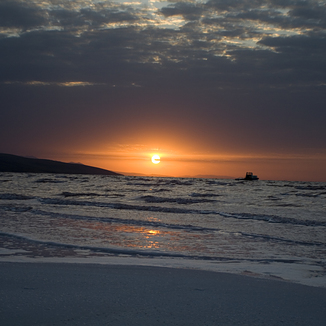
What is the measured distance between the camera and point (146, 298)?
4188mm

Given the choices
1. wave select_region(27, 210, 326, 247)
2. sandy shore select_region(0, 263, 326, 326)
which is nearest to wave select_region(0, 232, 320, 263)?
sandy shore select_region(0, 263, 326, 326)

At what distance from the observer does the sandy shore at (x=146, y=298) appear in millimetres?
3533

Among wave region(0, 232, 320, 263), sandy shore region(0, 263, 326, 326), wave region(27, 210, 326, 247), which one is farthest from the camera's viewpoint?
wave region(27, 210, 326, 247)

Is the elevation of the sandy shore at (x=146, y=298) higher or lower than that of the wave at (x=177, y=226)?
higher

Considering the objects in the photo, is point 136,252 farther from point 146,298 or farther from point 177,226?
point 177,226

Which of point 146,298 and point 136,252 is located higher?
point 146,298

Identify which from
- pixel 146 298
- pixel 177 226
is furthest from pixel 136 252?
pixel 177 226

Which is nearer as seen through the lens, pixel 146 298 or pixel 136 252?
pixel 146 298

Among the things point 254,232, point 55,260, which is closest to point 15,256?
→ point 55,260

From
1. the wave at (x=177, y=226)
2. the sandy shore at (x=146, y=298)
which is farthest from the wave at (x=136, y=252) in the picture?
the wave at (x=177, y=226)

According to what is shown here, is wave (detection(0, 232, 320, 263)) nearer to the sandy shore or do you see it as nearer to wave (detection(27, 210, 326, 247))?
the sandy shore

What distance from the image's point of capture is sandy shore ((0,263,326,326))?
11.6ft

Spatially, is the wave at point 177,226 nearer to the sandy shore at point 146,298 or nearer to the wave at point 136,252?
the wave at point 136,252

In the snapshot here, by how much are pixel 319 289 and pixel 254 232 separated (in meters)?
5.99
